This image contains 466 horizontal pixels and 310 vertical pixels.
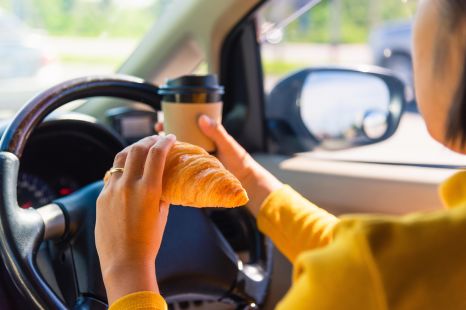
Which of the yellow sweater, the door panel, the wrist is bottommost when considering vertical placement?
the door panel

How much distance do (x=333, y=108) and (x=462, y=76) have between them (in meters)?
1.35

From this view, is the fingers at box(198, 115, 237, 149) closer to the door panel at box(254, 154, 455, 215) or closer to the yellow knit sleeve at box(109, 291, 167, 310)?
the yellow knit sleeve at box(109, 291, 167, 310)

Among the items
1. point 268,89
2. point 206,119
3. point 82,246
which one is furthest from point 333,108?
point 82,246

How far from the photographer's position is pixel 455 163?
6.06 feet

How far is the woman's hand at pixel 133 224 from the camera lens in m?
0.83

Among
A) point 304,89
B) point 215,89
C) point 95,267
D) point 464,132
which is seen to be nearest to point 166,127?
point 215,89

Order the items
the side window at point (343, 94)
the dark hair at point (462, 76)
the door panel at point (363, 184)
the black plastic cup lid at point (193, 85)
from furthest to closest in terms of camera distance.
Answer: the side window at point (343, 94) → the door panel at point (363, 184) → the black plastic cup lid at point (193, 85) → the dark hair at point (462, 76)

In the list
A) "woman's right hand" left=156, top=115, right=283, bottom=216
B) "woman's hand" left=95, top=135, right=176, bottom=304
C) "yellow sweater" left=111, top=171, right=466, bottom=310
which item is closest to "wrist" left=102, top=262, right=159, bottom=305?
"woman's hand" left=95, top=135, right=176, bottom=304

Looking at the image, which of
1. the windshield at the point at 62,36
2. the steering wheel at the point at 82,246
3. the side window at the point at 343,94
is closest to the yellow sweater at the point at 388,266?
the steering wheel at the point at 82,246

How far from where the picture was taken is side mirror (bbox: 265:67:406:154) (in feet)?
6.60

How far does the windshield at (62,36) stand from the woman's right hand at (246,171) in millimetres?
715

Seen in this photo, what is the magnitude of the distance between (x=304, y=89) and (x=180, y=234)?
1.06 metres

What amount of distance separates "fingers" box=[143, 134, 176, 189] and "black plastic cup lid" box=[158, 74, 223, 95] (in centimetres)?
31

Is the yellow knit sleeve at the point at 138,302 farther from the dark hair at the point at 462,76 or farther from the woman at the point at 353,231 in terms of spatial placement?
the dark hair at the point at 462,76
